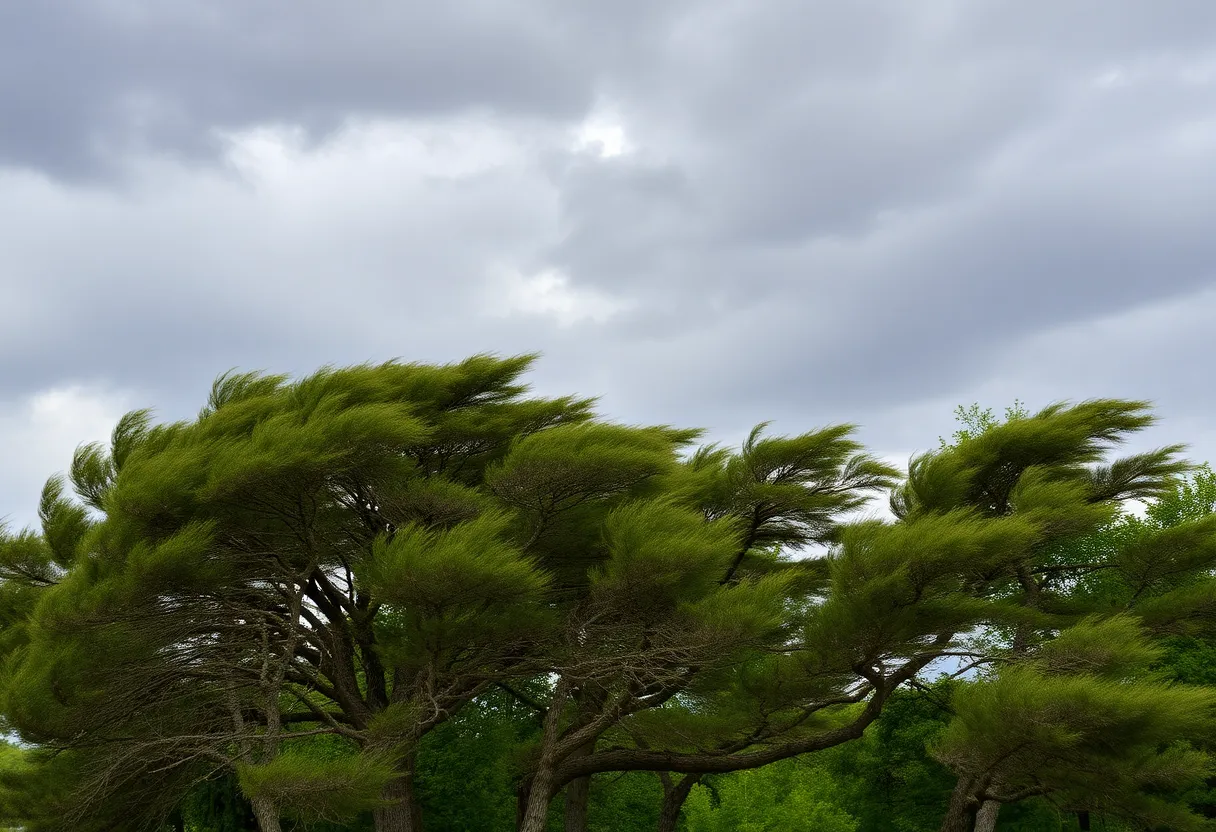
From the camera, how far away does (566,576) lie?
18453mm

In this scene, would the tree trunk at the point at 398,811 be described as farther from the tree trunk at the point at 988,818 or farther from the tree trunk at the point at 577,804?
the tree trunk at the point at 988,818

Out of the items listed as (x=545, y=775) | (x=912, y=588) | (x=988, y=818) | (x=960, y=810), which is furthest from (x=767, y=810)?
(x=912, y=588)

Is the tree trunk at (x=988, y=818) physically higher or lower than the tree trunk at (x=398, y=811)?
lower

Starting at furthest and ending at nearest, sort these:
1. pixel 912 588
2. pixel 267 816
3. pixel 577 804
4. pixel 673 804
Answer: pixel 673 804 → pixel 577 804 → pixel 912 588 → pixel 267 816

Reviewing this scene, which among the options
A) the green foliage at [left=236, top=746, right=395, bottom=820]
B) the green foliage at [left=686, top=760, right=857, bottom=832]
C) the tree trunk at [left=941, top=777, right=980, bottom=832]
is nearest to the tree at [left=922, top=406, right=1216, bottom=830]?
the tree trunk at [left=941, top=777, right=980, bottom=832]

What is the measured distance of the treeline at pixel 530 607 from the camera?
49.0 ft

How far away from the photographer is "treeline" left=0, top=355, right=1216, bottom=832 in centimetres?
1492

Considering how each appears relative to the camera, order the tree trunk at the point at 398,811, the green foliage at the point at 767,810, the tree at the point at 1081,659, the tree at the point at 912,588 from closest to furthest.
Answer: the tree at the point at 1081,659 → the tree at the point at 912,588 → the tree trunk at the point at 398,811 → the green foliage at the point at 767,810

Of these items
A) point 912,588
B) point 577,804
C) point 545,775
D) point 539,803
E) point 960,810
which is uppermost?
point 912,588

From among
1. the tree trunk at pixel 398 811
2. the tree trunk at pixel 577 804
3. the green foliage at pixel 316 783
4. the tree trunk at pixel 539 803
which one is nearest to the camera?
the green foliage at pixel 316 783

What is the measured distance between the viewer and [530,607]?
16.2 metres

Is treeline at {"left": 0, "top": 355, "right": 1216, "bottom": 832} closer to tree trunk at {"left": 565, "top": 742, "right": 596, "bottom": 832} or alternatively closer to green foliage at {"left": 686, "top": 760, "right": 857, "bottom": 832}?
tree trunk at {"left": 565, "top": 742, "right": 596, "bottom": 832}

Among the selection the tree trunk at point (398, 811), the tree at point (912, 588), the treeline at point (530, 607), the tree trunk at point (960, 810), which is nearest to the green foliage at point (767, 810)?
the tree at point (912, 588)

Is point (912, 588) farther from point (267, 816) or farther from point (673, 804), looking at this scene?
point (673, 804)
